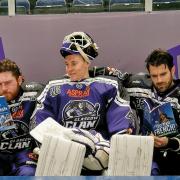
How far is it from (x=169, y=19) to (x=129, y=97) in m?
0.80

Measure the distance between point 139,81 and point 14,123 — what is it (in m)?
0.82

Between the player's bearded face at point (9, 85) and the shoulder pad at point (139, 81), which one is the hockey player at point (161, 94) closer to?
the shoulder pad at point (139, 81)

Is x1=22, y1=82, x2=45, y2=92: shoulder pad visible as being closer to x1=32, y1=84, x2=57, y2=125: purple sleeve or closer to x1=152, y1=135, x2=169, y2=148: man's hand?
x1=32, y1=84, x2=57, y2=125: purple sleeve

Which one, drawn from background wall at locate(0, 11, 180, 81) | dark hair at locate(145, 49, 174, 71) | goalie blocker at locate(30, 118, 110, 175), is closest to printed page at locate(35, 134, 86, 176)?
goalie blocker at locate(30, 118, 110, 175)

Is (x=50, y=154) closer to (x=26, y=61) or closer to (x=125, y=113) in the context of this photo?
(x=125, y=113)

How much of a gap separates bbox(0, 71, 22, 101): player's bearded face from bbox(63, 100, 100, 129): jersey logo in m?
0.36

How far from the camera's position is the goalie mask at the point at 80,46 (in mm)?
3238

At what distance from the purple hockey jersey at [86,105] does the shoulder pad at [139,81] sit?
189 mm

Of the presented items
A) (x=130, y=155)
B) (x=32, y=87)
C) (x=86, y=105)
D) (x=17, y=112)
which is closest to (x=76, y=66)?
(x=86, y=105)

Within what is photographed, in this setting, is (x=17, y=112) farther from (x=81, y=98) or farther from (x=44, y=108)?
(x=81, y=98)

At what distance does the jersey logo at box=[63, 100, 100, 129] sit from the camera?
3188mm

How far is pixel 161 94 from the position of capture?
10.7 ft

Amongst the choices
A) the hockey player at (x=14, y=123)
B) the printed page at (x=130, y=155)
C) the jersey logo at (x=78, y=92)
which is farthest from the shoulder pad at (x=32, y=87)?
the printed page at (x=130, y=155)

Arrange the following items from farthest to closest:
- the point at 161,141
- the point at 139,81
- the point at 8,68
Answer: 1. the point at 139,81
2. the point at 8,68
3. the point at 161,141
